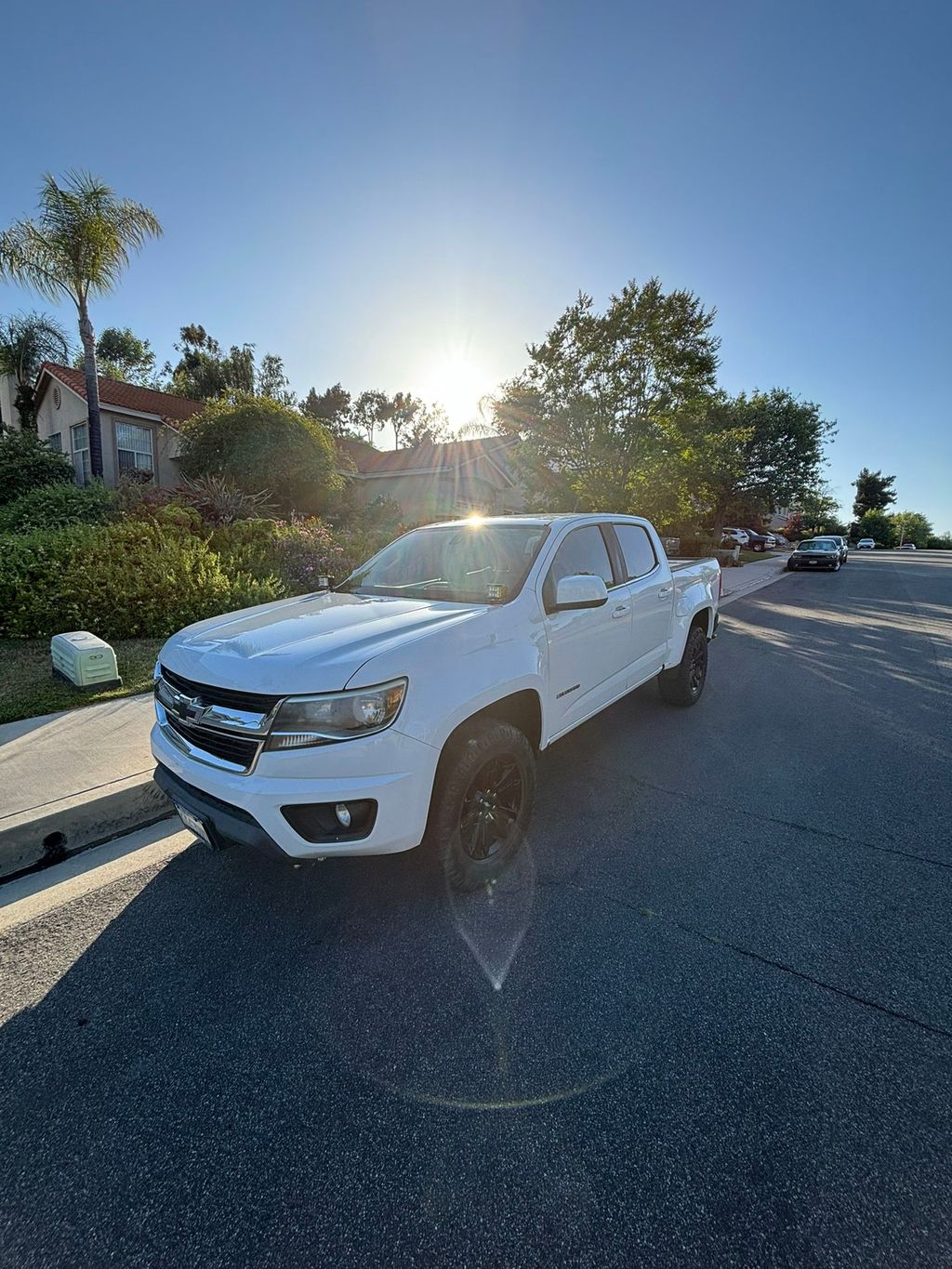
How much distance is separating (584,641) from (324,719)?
1.84 m

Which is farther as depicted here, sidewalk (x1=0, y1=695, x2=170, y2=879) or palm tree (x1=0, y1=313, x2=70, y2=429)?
palm tree (x1=0, y1=313, x2=70, y2=429)

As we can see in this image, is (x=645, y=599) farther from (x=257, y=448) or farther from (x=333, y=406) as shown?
(x=333, y=406)

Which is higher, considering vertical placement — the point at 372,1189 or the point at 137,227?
the point at 137,227

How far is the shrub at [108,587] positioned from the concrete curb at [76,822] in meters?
3.90

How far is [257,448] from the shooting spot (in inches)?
645

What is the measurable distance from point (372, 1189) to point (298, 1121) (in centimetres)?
33

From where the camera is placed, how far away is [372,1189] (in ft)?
5.10

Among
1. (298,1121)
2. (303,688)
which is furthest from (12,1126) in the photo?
(303,688)

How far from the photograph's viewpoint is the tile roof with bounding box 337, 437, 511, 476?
83.3ft

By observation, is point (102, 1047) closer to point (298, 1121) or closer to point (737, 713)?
point (298, 1121)

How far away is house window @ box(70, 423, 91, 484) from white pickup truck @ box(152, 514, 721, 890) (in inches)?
749

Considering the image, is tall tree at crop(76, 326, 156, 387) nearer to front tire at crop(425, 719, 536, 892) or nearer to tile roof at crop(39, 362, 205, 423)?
tile roof at crop(39, 362, 205, 423)

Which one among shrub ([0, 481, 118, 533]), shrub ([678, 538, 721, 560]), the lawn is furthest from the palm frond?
shrub ([678, 538, 721, 560])

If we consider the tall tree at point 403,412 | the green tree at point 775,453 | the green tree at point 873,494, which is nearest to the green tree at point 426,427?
the tall tree at point 403,412
